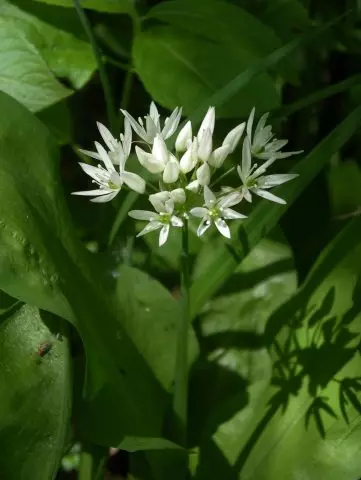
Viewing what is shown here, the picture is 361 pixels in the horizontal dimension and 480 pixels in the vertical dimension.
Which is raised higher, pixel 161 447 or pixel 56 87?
pixel 56 87

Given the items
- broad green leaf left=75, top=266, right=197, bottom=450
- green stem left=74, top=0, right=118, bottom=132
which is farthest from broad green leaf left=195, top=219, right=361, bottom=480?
green stem left=74, top=0, right=118, bottom=132

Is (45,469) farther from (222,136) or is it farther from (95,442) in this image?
(222,136)

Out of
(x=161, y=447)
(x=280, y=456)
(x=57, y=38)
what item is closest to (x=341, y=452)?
(x=280, y=456)

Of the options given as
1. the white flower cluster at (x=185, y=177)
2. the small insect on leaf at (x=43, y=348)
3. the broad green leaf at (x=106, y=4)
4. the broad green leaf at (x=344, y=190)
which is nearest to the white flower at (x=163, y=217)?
the white flower cluster at (x=185, y=177)

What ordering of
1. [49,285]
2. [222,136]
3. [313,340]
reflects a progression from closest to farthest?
[49,285] < [313,340] < [222,136]

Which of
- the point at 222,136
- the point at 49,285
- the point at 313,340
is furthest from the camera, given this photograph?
the point at 222,136

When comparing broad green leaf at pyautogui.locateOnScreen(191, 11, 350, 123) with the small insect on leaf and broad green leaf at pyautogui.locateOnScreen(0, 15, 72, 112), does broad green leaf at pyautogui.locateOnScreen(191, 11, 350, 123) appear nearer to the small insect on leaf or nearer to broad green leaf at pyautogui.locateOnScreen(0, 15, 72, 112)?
broad green leaf at pyautogui.locateOnScreen(0, 15, 72, 112)

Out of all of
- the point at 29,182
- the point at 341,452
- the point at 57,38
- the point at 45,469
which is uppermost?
the point at 57,38
